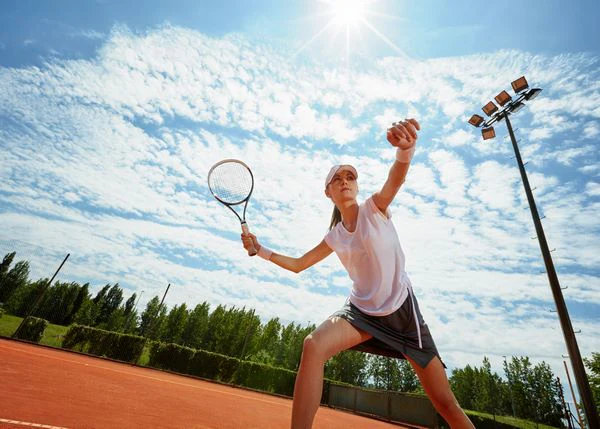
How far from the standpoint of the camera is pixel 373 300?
2.18 meters

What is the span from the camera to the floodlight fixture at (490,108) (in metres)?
12.7

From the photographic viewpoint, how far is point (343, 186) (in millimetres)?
2629

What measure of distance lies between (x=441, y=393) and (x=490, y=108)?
13.6 meters

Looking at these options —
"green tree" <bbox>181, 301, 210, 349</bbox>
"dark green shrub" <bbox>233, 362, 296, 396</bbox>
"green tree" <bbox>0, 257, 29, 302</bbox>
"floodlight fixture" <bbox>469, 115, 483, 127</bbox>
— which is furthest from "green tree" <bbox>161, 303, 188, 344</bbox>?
"floodlight fixture" <bbox>469, 115, 483, 127</bbox>

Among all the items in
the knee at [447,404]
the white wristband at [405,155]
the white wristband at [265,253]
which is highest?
the white wristband at [405,155]

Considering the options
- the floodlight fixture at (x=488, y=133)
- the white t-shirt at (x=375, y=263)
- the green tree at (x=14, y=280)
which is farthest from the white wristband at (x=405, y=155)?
the green tree at (x=14, y=280)

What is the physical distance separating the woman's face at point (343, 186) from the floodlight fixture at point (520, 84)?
A: 41.5 feet

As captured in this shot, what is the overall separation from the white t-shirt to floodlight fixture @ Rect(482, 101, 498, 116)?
42.7ft

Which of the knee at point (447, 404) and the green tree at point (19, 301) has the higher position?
the green tree at point (19, 301)

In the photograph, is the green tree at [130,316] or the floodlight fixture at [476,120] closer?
the floodlight fixture at [476,120]

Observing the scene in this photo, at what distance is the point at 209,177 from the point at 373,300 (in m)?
3.21

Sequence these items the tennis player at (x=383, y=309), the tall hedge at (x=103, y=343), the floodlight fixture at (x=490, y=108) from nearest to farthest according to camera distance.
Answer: the tennis player at (x=383, y=309) < the floodlight fixture at (x=490, y=108) < the tall hedge at (x=103, y=343)

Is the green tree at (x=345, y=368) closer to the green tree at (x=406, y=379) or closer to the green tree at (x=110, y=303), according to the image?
the green tree at (x=406, y=379)

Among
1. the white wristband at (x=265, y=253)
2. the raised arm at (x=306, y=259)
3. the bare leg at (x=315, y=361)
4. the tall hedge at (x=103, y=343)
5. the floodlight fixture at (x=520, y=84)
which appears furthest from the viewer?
the tall hedge at (x=103, y=343)
